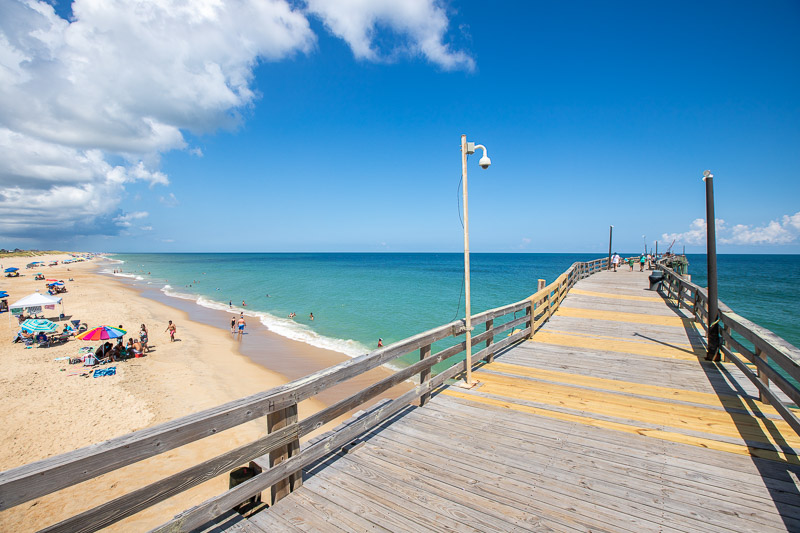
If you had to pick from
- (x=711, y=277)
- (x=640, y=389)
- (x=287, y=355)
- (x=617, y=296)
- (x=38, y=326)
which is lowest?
(x=287, y=355)

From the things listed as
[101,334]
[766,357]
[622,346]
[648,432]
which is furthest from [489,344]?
[101,334]

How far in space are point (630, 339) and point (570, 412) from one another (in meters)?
5.67

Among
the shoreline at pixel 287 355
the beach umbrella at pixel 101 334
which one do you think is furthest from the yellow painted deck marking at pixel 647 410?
the beach umbrella at pixel 101 334

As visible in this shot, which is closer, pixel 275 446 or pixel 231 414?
pixel 231 414

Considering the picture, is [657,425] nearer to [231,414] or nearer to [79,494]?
[231,414]

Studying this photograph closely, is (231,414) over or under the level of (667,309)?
over

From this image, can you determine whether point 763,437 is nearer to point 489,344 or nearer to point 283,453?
point 489,344

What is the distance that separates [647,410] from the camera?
17.1ft

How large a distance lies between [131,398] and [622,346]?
16.0 metres

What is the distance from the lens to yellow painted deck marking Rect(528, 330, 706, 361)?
26.6 feet

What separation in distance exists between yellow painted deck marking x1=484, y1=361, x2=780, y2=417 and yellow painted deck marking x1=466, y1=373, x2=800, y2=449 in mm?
277

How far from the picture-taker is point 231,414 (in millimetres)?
2738

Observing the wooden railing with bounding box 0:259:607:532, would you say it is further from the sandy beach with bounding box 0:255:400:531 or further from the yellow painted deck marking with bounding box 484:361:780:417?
the sandy beach with bounding box 0:255:400:531

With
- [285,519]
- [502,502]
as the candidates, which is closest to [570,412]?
[502,502]
